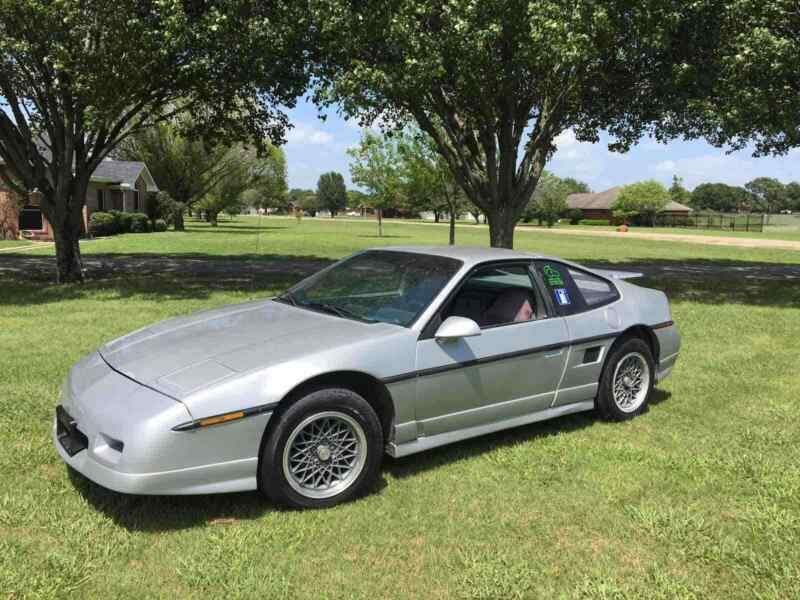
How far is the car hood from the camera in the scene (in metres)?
3.58

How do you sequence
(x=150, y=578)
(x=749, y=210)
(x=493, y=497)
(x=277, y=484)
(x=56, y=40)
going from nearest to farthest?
(x=150, y=578)
(x=277, y=484)
(x=493, y=497)
(x=56, y=40)
(x=749, y=210)

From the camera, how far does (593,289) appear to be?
17.4 feet

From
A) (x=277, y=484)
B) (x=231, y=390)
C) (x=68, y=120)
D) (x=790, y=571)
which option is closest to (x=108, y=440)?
(x=231, y=390)

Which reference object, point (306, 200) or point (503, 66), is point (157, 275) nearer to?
point (503, 66)

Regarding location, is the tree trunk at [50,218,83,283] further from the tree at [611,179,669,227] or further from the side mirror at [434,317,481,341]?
the tree at [611,179,669,227]

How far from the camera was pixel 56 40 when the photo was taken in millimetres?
11156

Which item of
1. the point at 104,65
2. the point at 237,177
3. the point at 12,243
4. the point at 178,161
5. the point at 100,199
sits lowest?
the point at 12,243

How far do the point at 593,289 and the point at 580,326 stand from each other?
1.76ft

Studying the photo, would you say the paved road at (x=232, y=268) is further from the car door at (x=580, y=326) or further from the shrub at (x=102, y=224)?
the shrub at (x=102, y=224)

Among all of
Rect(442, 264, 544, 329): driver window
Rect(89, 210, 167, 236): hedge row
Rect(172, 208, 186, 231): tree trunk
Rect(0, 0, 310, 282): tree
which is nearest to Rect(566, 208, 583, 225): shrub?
Rect(172, 208, 186, 231): tree trunk

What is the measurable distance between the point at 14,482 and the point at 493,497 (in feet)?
9.24

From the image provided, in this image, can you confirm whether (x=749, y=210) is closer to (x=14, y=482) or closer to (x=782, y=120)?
(x=782, y=120)

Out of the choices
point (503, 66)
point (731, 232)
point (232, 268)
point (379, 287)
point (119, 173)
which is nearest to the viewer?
point (379, 287)

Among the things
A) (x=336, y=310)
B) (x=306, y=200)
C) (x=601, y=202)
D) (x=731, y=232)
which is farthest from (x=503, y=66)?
(x=306, y=200)
